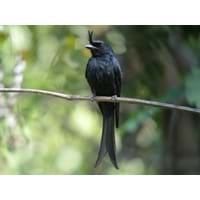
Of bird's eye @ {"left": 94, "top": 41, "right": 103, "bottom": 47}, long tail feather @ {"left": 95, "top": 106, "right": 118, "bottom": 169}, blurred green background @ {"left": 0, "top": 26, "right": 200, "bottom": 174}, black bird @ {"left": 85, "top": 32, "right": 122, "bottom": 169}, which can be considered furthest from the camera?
blurred green background @ {"left": 0, "top": 26, "right": 200, "bottom": 174}

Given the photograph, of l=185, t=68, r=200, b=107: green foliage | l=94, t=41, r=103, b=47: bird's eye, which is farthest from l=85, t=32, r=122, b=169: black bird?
l=185, t=68, r=200, b=107: green foliage

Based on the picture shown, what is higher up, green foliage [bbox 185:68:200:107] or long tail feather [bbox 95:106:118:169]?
green foliage [bbox 185:68:200:107]

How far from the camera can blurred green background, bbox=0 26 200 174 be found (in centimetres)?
392

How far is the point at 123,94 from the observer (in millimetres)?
4281

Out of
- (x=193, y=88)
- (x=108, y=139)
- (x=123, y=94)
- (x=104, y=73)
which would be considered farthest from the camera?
(x=123, y=94)

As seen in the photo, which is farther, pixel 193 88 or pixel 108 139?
pixel 193 88

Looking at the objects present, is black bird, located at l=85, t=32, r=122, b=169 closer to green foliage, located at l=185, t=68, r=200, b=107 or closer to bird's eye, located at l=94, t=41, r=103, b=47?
bird's eye, located at l=94, t=41, r=103, b=47

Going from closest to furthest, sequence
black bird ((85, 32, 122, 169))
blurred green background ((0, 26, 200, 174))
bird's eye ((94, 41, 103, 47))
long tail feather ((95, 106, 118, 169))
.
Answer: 1. long tail feather ((95, 106, 118, 169))
2. bird's eye ((94, 41, 103, 47))
3. black bird ((85, 32, 122, 169))
4. blurred green background ((0, 26, 200, 174))

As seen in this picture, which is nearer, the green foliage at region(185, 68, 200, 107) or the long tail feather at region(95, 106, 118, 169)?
the long tail feather at region(95, 106, 118, 169)

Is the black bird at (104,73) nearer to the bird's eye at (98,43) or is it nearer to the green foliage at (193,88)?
the bird's eye at (98,43)

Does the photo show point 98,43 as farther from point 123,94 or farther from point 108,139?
point 123,94

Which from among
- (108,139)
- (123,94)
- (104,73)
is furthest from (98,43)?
(123,94)
